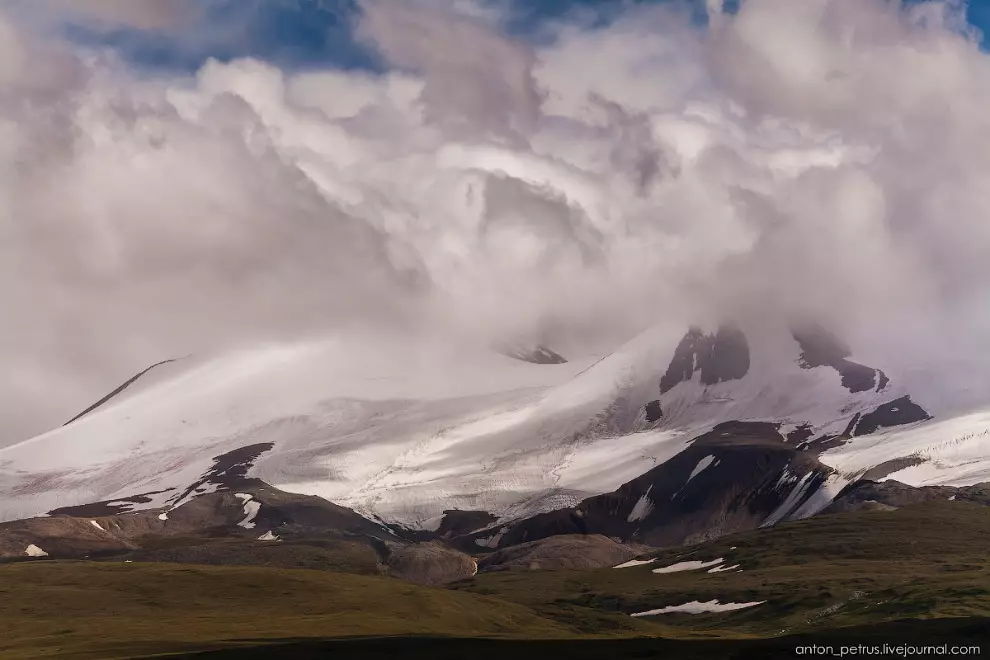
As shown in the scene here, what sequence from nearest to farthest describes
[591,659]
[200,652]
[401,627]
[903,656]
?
1. [903,656]
2. [591,659]
3. [200,652]
4. [401,627]

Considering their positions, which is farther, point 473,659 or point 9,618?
point 9,618

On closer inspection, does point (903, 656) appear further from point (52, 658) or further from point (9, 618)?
point (9, 618)

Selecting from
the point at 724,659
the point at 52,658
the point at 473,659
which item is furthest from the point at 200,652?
the point at 724,659

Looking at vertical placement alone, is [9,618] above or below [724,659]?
above

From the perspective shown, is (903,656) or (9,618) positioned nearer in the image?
(903,656)

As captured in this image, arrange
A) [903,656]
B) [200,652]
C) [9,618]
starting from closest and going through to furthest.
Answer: [903,656] < [200,652] < [9,618]

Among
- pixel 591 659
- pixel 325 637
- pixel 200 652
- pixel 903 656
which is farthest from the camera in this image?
pixel 325 637

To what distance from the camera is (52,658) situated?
143250mm

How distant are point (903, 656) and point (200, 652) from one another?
70500mm

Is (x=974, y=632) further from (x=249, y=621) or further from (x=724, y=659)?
(x=249, y=621)

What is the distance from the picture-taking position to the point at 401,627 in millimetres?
177500

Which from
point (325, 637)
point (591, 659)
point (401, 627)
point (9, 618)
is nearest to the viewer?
point (591, 659)

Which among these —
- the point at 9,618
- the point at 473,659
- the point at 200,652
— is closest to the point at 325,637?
the point at 200,652

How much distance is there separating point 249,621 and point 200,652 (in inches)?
1918
